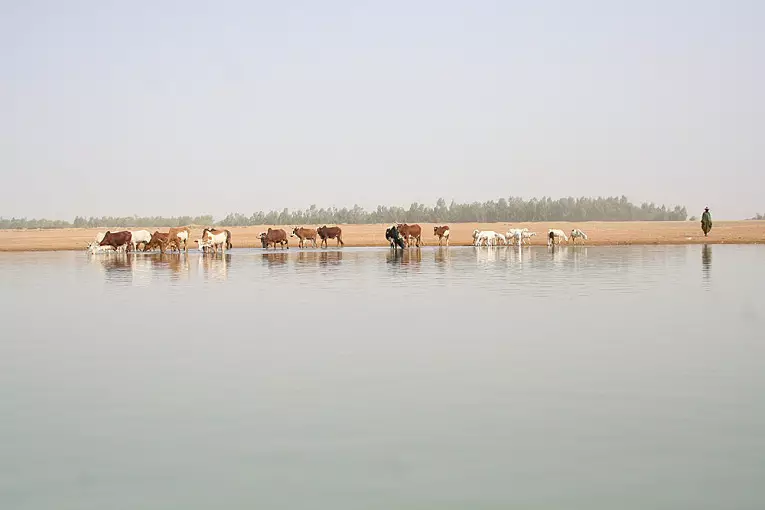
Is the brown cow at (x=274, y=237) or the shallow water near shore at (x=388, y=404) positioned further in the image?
the brown cow at (x=274, y=237)

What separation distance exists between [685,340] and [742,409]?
4843 millimetres

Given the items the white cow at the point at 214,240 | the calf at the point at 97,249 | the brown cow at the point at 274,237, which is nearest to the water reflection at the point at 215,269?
the white cow at the point at 214,240

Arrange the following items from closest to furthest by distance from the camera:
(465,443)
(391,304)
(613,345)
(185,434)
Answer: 1. (465,443)
2. (185,434)
3. (613,345)
4. (391,304)

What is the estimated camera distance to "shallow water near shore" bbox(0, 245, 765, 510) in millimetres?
6434

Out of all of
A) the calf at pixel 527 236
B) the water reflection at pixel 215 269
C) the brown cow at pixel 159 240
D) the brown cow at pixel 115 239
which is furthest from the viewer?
the calf at pixel 527 236

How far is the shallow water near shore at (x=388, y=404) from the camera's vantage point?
21.1 ft

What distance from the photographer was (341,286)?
24688 mm

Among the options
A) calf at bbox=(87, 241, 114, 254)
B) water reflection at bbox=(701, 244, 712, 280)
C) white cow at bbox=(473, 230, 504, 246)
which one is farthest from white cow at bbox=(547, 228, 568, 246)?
calf at bbox=(87, 241, 114, 254)

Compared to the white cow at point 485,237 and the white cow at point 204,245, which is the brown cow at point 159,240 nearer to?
the white cow at point 204,245

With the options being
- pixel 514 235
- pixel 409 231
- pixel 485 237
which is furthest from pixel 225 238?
pixel 514 235

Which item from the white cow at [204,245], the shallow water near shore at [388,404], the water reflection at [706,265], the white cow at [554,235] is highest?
the white cow at [554,235]

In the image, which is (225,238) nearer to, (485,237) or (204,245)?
(204,245)

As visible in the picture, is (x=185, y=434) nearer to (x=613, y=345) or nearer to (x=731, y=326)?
(x=613, y=345)

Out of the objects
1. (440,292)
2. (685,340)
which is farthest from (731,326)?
(440,292)
